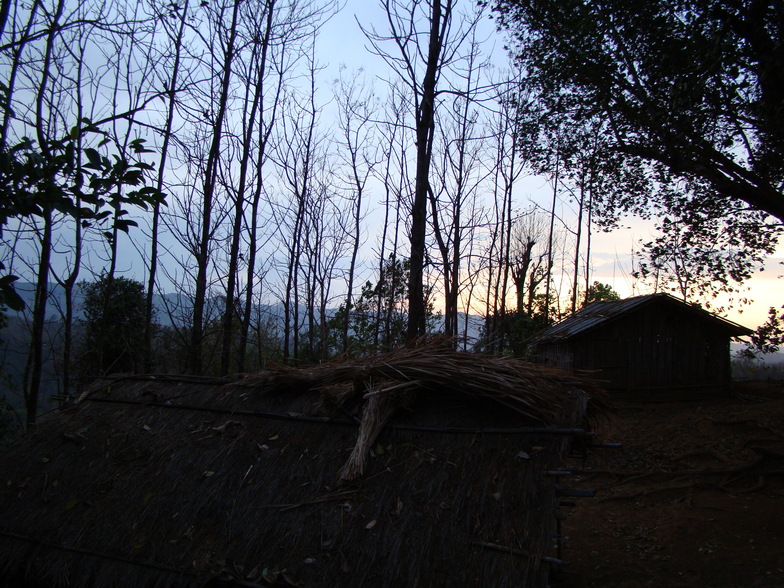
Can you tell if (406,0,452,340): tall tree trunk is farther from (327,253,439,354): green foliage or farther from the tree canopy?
(327,253,439,354): green foliage

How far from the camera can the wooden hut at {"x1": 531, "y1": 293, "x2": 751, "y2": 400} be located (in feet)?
49.0

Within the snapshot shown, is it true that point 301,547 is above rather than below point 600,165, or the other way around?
below

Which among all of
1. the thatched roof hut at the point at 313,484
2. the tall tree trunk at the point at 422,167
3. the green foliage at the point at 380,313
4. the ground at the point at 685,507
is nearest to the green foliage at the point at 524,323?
the green foliage at the point at 380,313

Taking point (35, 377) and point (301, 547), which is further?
point (35, 377)

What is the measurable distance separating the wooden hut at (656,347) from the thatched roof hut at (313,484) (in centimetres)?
1132

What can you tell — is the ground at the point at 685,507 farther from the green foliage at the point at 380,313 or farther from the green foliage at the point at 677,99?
the green foliage at the point at 380,313

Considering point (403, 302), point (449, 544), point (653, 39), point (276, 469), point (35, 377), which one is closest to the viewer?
point (449, 544)

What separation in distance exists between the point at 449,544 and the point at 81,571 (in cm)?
256

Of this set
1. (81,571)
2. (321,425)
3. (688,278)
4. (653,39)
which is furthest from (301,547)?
(688,278)

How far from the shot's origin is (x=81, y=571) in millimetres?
3760

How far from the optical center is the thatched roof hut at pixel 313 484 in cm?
328

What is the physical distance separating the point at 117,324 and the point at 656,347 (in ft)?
46.2

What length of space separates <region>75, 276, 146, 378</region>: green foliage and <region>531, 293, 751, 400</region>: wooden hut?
1062cm

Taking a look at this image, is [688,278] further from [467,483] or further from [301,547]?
[301,547]
